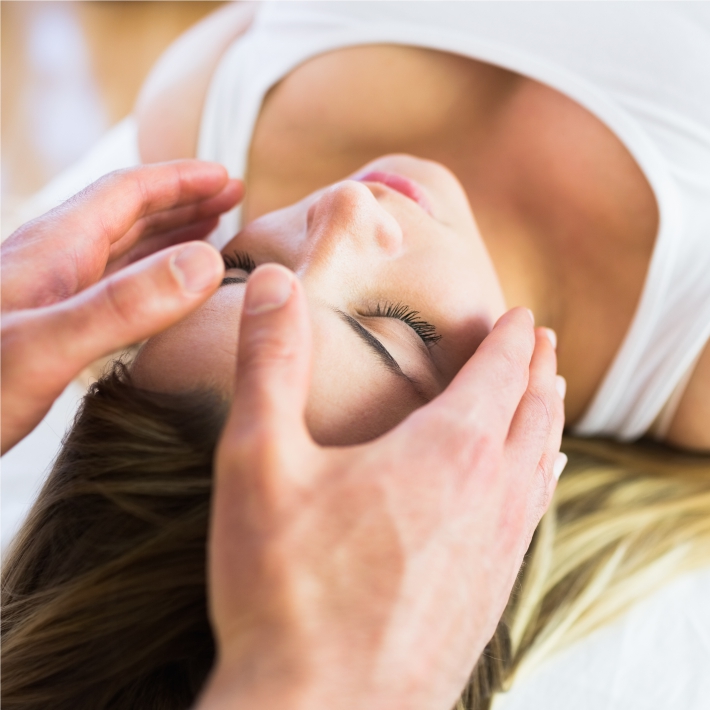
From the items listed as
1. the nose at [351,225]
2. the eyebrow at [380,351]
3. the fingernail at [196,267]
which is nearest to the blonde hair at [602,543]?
the eyebrow at [380,351]

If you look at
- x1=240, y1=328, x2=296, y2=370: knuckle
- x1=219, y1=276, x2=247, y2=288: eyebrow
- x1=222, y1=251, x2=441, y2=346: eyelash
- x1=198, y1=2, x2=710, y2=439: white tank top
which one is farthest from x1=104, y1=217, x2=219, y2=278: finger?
x1=240, y1=328, x2=296, y2=370: knuckle

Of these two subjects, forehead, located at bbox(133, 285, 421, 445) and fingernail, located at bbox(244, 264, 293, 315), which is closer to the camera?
fingernail, located at bbox(244, 264, 293, 315)

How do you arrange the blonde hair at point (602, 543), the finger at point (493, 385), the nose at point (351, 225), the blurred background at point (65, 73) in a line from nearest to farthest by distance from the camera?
the finger at point (493, 385), the nose at point (351, 225), the blonde hair at point (602, 543), the blurred background at point (65, 73)

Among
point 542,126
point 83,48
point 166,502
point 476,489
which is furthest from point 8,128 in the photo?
point 476,489

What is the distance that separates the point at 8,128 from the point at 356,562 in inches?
88.7

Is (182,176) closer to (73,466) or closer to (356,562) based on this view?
(73,466)

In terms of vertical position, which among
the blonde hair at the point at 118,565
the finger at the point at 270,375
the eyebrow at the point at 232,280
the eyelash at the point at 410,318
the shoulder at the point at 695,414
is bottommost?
the shoulder at the point at 695,414

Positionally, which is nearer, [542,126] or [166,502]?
[166,502]

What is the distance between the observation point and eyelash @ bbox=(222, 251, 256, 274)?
90 centimetres

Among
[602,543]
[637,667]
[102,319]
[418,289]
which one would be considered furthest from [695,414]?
[102,319]

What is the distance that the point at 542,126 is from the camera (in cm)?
121

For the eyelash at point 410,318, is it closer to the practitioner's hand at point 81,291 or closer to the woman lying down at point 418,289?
the woman lying down at point 418,289

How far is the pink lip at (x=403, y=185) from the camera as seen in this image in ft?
3.15

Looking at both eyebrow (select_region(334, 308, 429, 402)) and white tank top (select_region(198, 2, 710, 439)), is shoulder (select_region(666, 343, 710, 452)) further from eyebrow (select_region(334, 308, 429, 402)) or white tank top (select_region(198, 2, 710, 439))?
eyebrow (select_region(334, 308, 429, 402))
